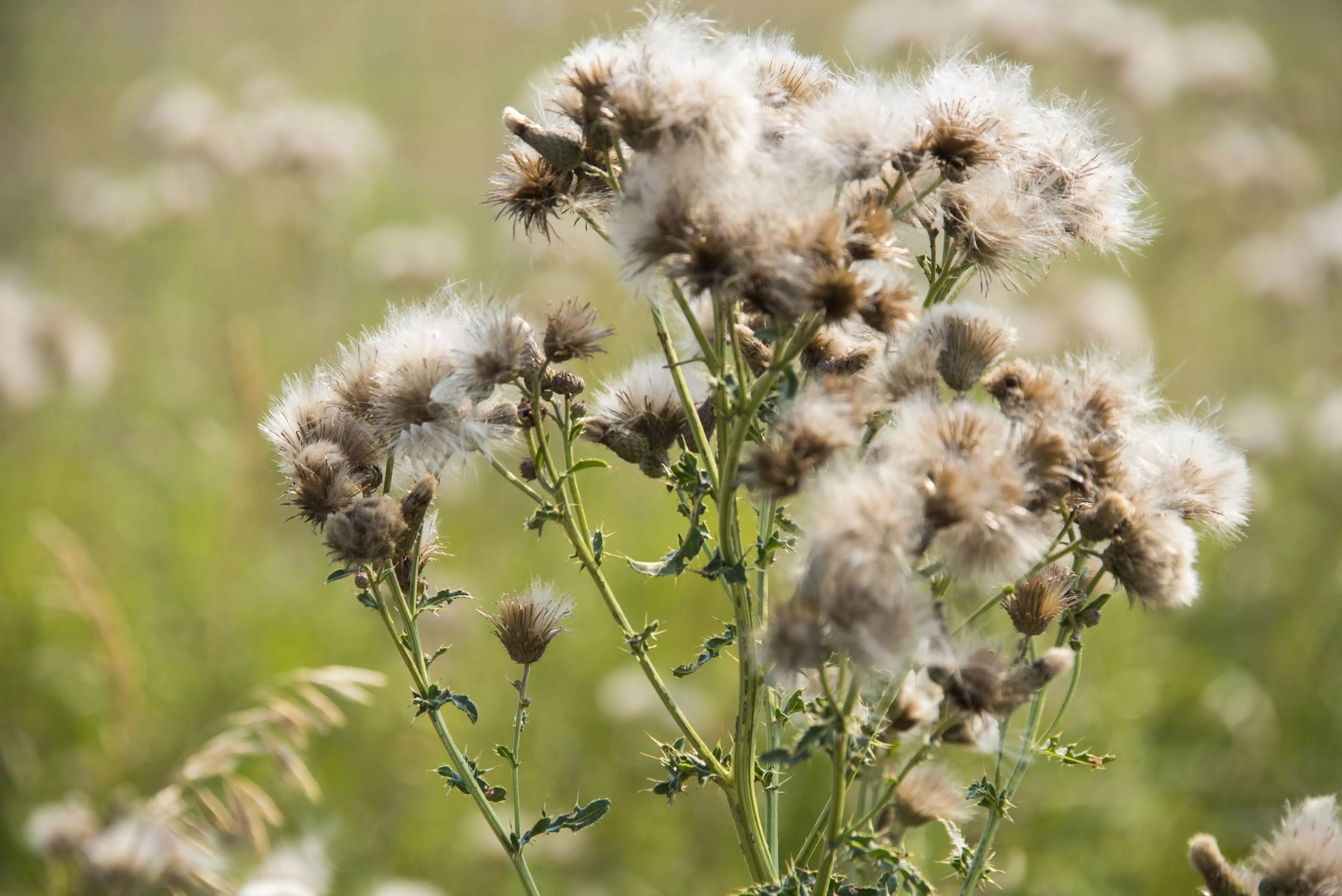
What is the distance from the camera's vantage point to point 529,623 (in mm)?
1968

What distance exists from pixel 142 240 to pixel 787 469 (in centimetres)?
703

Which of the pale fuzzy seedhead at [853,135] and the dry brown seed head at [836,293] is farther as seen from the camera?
the pale fuzzy seedhead at [853,135]

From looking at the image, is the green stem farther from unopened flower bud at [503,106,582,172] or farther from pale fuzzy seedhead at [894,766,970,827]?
pale fuzzy seedhead at [894,766,970,827]

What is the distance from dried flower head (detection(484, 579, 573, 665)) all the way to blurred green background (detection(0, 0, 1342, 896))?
0.18 meters

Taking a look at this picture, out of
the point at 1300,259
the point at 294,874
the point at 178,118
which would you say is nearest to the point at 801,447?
the point at 294,874

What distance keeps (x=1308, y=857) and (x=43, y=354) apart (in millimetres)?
6449

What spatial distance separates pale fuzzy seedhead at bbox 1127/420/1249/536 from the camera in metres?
1.90

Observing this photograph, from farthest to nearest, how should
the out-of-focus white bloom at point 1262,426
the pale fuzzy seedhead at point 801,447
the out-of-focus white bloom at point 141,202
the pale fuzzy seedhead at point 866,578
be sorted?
the out-of-focus white bloom at point 141,202 < the out-of-focus white bloom at point 1262,426 < the pale fuzzy seedhead at point 801,447 < the pale fuzzy seedhead at point 866,578

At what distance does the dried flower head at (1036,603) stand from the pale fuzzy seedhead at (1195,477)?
0.83 feet

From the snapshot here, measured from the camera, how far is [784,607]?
1.46 meters

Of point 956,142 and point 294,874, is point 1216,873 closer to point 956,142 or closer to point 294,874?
point 956,142

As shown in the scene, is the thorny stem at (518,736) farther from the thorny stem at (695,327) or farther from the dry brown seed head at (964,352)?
the dry brown seed head at (964,352)

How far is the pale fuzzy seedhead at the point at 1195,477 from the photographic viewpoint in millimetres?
1900

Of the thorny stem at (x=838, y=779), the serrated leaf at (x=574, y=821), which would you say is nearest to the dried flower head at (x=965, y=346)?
the thorny stem at (x=838, y=779)
